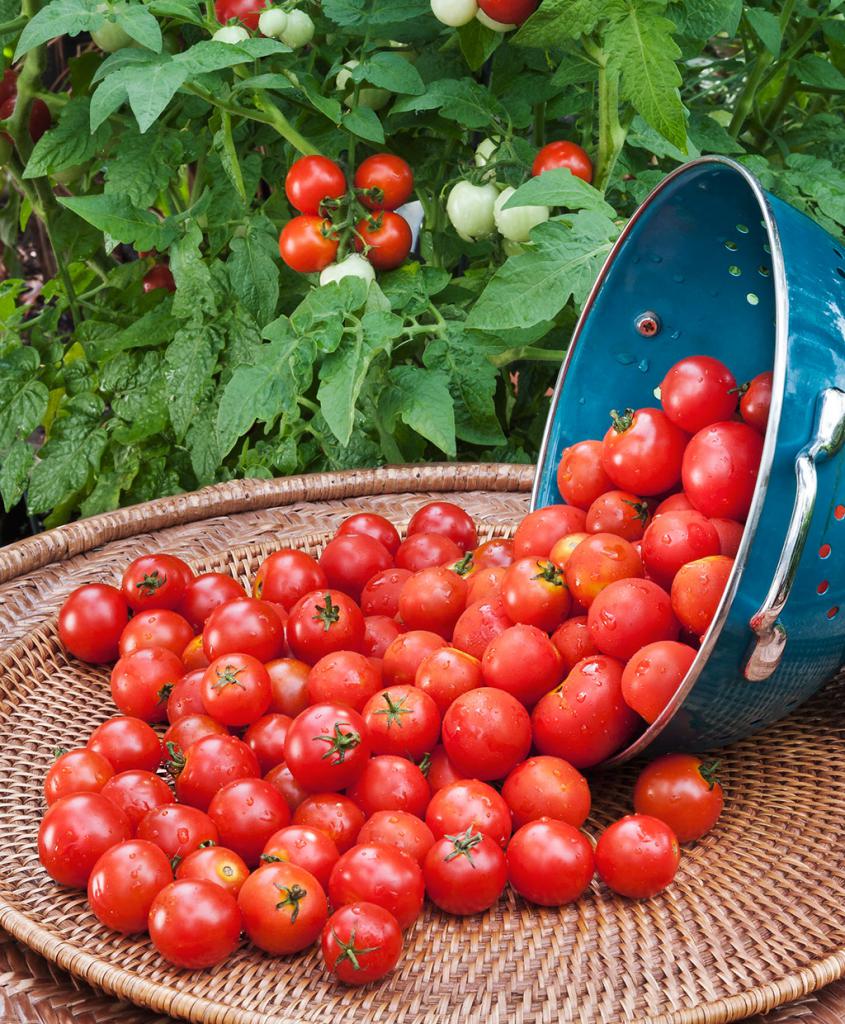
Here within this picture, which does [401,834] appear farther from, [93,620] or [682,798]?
[93,620]

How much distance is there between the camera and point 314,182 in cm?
174

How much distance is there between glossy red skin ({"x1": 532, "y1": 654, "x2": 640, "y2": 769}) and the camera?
1.13 m

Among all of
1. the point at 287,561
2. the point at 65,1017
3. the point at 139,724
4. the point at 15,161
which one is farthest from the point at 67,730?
the point at 15,161

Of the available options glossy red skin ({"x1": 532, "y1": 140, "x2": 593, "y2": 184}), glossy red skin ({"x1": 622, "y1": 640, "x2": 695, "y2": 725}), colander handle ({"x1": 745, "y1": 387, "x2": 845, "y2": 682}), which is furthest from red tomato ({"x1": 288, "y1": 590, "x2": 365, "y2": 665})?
glossy red skin ({"x1": 532, "y1": 140, "x2": 593, "y2": 184})

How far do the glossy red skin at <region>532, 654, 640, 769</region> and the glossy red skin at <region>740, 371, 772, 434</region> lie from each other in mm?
291

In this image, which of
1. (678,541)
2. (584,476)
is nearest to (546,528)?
(584,476)

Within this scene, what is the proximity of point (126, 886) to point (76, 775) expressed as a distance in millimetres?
194

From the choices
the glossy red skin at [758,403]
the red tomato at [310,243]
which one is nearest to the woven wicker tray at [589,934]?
the glossy red skin at [758,403]

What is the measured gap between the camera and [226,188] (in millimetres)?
1976

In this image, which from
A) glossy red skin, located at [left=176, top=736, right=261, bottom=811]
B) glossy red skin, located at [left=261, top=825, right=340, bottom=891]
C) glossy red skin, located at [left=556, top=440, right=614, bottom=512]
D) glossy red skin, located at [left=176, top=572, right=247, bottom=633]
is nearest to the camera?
glossy red skin, located at [left=261, top=825, right=340, bottom=891]

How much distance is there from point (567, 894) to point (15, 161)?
5.65ft

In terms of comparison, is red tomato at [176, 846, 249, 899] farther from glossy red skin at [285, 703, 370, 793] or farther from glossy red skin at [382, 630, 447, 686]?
glossy red skin at [382, 630, 447, 686]

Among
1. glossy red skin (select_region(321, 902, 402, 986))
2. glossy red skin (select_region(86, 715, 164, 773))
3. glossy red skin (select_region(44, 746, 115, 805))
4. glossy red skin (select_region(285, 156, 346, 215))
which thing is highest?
glossy red skin (select_region(285, 156, 346, 215))

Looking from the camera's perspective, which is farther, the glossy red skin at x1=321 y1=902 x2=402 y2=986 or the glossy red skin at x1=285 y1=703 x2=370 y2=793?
the glossy red skin at x1=285 y1=703 x2=370 y2=793
